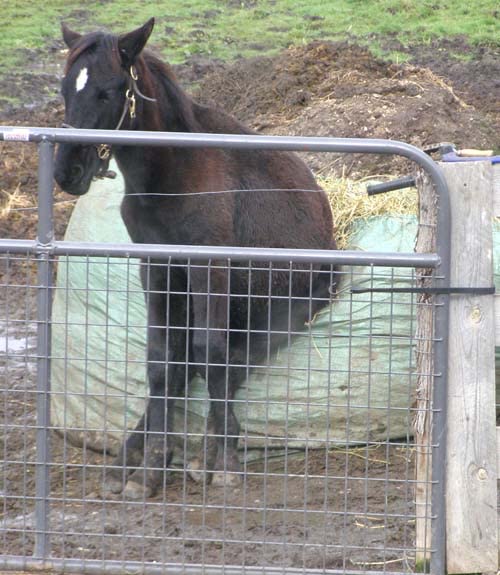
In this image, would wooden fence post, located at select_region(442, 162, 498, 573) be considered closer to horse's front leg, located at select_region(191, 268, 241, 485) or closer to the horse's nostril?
horse's front leg, located at select_region(191, 268, 241, 485)

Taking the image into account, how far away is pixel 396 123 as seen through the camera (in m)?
9.47

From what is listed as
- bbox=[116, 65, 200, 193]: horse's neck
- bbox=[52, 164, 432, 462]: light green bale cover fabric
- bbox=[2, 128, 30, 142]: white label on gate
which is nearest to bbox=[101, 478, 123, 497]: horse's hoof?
bbox=[52, 164, 432, 462]: light green bale cover fabric

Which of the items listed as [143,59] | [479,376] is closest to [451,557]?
[479,376]

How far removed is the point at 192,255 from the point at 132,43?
5.05 ft

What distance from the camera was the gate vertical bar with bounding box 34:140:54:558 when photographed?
377 centimetres

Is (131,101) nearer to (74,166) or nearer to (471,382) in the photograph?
(74,166)

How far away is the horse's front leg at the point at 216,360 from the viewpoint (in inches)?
194

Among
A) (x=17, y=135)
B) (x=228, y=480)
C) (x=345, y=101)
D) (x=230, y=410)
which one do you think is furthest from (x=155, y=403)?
(x=345, y=101)

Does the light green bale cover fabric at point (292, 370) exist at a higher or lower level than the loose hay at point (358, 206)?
lower

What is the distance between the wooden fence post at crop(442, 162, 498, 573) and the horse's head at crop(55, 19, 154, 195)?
1.77 metres

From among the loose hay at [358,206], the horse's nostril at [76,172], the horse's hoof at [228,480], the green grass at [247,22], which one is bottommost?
the horse's hoof at [228,480]

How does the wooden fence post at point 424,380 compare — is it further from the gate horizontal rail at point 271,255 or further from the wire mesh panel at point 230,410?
the wire mesh panel at point 230,410

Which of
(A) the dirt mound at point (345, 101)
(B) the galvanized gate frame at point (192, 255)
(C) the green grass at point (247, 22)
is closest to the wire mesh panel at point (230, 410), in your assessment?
(B) the galvanized gate frame at point (192, 255)

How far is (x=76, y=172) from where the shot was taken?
4738mm
